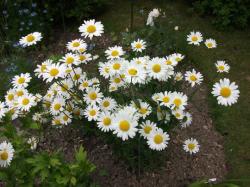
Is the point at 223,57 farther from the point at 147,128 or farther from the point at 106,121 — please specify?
the point at 106,121

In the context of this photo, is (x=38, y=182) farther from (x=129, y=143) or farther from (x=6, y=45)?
(x=6, y=45)

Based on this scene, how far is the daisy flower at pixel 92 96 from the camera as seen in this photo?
106 inches

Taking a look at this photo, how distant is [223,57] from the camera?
4363 mm

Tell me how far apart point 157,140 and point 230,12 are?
272cm

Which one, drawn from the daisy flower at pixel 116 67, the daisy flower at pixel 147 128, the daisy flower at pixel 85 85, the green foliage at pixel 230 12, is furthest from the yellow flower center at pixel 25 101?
A: the green foliage at pixel 230 12

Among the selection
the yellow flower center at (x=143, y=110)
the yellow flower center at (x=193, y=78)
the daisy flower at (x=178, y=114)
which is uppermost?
the yellow flower center at (x=193, y=78)

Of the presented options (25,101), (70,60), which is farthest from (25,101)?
(70,60)

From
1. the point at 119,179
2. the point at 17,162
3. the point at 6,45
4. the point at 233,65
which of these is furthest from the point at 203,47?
the point at 17,162

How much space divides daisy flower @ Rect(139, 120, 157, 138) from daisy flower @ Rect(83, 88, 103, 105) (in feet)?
1.45

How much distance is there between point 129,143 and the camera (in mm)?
2654

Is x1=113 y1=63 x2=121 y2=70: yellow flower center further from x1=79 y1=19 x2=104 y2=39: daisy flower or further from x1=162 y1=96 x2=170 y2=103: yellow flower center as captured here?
x1=162 y1=96 x2=170 y2=103: yellow flower center

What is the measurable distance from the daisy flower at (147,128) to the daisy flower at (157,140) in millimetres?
25

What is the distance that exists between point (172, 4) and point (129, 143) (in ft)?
10.2

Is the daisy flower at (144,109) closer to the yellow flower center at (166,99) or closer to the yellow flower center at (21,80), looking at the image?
the yellow flower center at (166,99)
